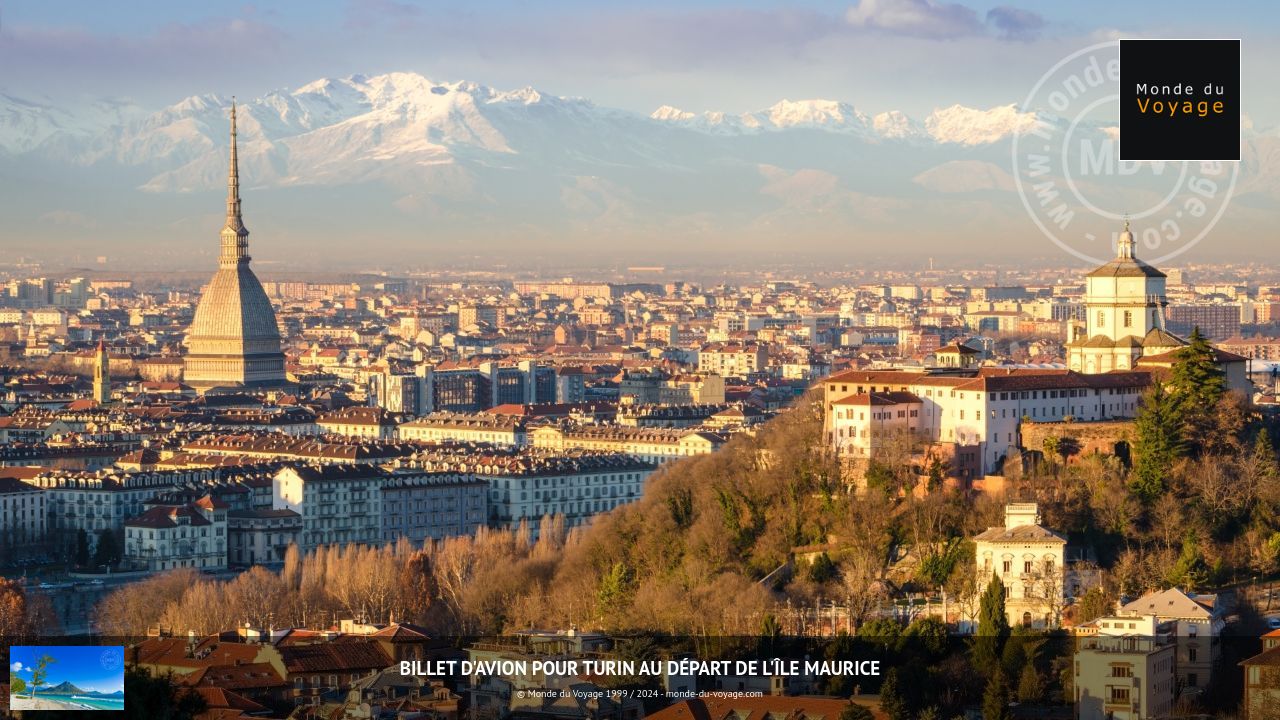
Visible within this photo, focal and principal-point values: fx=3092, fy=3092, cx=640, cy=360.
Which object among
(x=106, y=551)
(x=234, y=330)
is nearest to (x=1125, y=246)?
(x=106, y=551)

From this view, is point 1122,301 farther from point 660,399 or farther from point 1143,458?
point 660,399

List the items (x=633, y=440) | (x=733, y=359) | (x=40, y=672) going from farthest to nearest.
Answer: (x=733, y=359) → (x=633, y=440) → (x=40, y=672)

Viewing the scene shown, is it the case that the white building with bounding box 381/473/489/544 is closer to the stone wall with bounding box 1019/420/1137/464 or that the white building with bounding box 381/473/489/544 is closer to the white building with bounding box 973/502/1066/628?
the stone wall with bounding box 1019/420/1137/464

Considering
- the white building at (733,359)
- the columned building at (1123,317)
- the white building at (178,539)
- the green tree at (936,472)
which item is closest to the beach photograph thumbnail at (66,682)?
the green tree at (936,472)

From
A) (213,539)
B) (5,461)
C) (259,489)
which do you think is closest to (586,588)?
(213,539)

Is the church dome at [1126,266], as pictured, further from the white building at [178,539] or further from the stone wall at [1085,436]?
the white building at [178,539]

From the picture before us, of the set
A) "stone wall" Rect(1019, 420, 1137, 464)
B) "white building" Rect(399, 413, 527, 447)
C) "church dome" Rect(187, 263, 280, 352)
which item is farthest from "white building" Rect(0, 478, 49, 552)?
"church dome" Rect(187, 263, 280, 352)

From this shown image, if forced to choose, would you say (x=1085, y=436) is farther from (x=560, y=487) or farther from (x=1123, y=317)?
(x=560, y=487)
